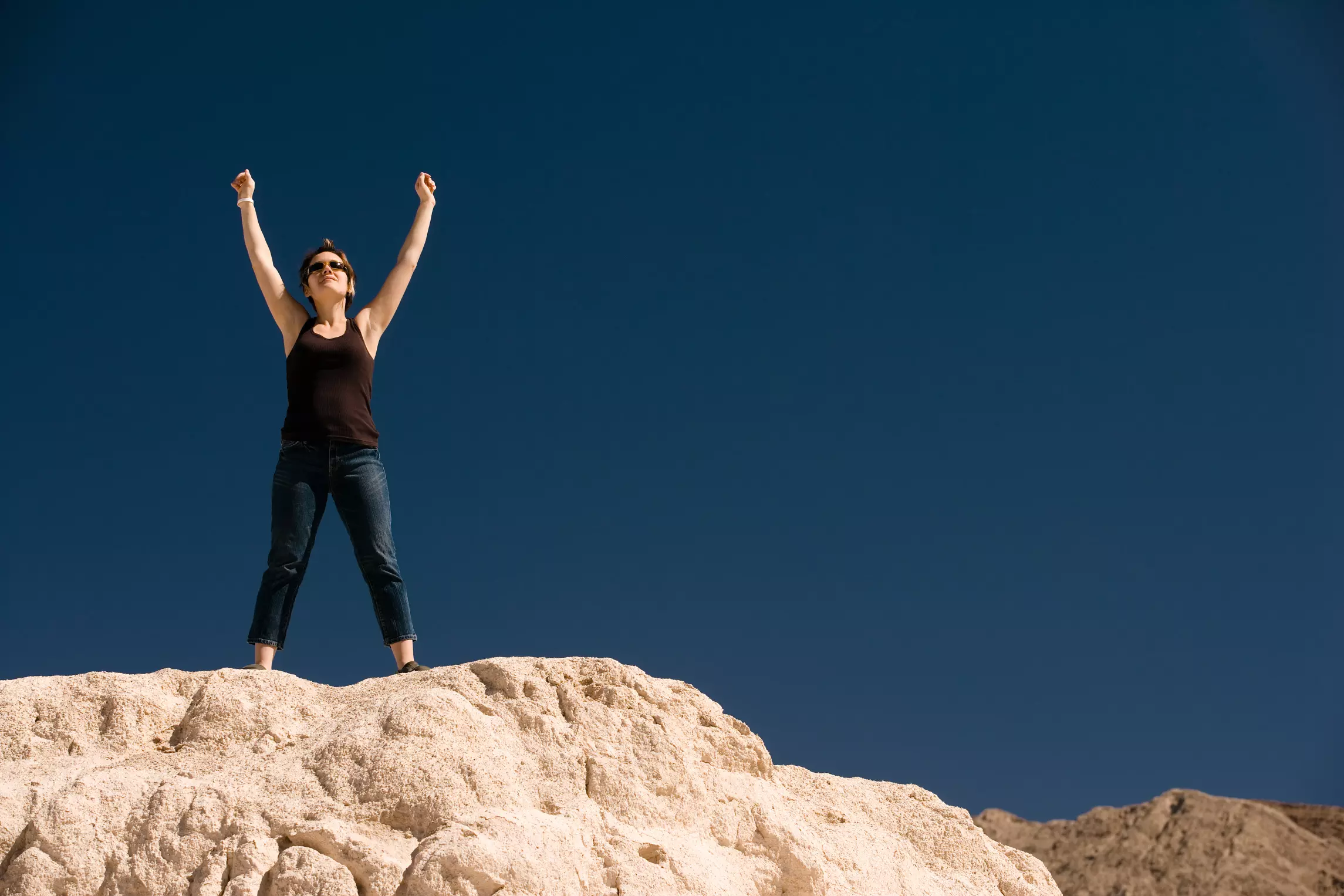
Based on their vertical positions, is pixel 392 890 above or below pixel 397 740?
below

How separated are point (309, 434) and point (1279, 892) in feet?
87.0

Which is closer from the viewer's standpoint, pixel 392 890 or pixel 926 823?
pixel 392 890

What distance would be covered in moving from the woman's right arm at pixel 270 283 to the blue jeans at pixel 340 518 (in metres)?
0.61

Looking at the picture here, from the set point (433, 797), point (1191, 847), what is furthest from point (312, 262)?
point (1191, 847)

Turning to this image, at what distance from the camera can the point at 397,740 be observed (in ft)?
15.0

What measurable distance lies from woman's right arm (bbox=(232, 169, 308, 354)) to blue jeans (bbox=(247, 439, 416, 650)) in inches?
24.0

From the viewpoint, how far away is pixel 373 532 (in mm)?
5902

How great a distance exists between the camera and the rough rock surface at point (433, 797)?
4.22 m

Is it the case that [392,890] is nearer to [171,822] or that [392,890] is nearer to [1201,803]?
[171,822]

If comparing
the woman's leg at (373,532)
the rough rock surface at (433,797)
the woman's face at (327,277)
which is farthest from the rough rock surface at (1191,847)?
the woman's face at (327,277)

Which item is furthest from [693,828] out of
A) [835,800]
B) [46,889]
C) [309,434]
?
[309,434]

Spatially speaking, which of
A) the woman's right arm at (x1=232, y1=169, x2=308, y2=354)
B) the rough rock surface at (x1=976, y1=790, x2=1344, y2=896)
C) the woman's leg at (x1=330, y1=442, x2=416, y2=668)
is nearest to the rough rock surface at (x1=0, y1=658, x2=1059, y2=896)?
the woman's leg at (x1=330, y1=442, x2=416, y2=668)

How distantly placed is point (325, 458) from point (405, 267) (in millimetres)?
1092

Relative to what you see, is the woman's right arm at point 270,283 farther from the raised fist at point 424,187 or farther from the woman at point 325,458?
the raised fist at point 424,187
